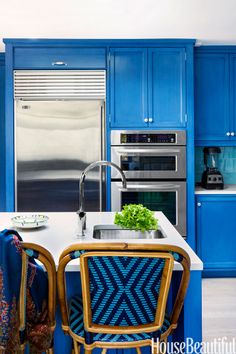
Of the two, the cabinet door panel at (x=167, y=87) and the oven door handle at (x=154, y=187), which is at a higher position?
the cabinet door panel at (x=167, y=87)

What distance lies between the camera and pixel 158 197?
3.89 meters

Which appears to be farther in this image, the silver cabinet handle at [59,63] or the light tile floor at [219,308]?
the silver cabinet handle at [59,63]

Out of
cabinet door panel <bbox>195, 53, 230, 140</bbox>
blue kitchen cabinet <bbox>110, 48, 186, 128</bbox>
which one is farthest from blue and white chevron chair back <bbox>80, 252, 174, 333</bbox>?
cabinet door panel <bbox>195, 53, 230, 140</bbox>

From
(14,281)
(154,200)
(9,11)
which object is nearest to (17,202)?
(154,200)

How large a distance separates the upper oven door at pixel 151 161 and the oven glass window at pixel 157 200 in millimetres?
165

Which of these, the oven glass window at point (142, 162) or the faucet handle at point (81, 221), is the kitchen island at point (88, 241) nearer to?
the faucet handle at point (81, 221)

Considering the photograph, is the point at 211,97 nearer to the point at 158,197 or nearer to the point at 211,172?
the point at 211,172

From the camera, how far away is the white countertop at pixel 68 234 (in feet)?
5.57

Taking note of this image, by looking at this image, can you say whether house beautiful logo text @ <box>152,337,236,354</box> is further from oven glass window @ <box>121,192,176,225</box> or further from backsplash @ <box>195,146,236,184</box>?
backsplash @ <box>195,146,236,184</box>

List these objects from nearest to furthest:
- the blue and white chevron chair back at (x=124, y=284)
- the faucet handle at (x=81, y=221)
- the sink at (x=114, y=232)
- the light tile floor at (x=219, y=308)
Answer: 1. the blue and white chevron chair back at (x=124, y=284)
2. the faucet handle at (x=81, y=221)
3. the sink at (x=114, y=232)
4. the light tile floor at (x=219, y=308)

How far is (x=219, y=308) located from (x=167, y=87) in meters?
2.07

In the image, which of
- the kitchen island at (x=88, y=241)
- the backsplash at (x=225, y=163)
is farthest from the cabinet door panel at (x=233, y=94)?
the kitchen island at (x=88, y=241)

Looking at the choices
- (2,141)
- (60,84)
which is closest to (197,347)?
(60,84)

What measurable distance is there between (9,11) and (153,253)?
2458mm
